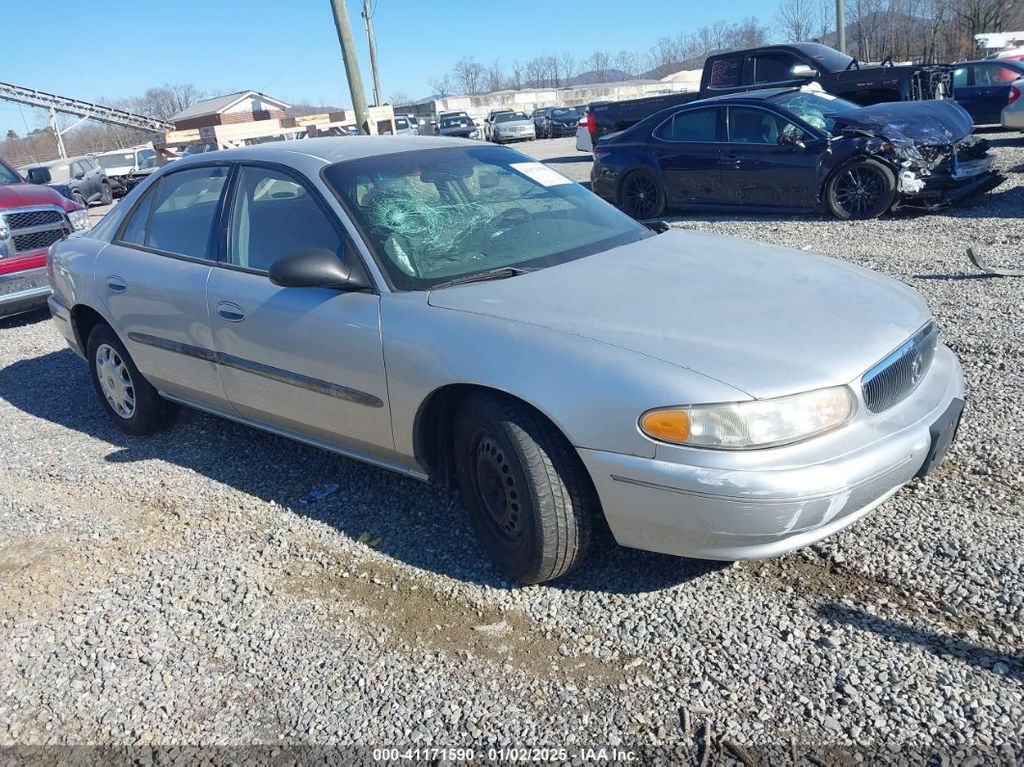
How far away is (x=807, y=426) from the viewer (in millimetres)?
2580

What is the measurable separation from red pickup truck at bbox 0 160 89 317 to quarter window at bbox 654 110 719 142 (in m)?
6.96

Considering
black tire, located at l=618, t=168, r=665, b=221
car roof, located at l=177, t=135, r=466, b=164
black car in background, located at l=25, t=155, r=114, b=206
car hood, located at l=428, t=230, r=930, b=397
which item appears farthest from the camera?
black car in background, located at l=25, t=155, r=114, b=206

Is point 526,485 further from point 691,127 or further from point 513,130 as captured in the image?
point 513,130

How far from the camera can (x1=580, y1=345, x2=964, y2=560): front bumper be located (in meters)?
2.53

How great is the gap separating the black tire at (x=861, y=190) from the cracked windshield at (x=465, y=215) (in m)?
5.92

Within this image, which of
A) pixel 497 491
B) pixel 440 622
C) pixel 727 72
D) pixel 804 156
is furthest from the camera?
pixel 727 72

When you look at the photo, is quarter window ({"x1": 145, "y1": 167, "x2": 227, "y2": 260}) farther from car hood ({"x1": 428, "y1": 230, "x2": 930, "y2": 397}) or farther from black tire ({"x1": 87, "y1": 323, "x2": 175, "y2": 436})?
car hood ({"x1": 428, "y1": 230, "x2": 930, "y2": 397})

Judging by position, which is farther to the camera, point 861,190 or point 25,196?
point 861,190

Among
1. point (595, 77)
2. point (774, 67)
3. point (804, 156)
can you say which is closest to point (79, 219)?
point (804, 156)

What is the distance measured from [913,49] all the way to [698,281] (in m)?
52.6

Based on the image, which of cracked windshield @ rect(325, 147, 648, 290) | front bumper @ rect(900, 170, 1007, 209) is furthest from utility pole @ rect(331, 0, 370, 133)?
cracked windshield @ rect(325, 147, 648, 290)

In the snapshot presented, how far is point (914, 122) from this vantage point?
29.6 ft

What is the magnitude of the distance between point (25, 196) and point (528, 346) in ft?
25.3

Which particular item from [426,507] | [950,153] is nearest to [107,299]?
[426,507]
